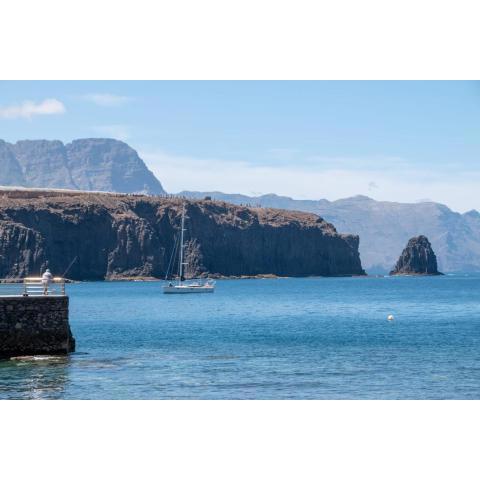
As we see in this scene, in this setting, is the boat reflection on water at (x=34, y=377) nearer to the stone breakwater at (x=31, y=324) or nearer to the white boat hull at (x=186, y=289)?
the stone breakwater at (x=31, y=324)

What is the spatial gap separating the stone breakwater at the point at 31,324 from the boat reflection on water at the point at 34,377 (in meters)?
0.54

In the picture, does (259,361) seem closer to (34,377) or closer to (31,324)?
(31,324)

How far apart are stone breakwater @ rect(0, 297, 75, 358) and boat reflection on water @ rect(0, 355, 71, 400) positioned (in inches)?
21.2

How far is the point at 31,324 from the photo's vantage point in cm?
4534

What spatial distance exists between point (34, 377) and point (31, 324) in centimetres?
508

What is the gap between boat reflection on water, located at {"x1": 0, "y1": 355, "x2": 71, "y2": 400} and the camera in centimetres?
3700

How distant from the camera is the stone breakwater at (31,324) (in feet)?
147

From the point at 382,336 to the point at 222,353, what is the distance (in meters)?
18.0

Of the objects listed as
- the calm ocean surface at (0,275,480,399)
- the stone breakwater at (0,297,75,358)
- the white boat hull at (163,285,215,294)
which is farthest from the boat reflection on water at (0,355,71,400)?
the white boat hull at (163,285,215,294)

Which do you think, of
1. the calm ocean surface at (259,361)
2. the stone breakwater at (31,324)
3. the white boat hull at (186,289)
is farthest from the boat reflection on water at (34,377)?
the white boat hull at (186,289)

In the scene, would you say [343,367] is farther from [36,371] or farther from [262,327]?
[262,327]

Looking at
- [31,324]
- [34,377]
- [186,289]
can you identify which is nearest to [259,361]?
[31,324]
